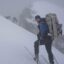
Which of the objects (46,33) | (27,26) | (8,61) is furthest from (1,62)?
(27,26)

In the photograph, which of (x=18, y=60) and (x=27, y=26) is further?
(x=27, y=26)

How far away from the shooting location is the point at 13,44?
12.5m

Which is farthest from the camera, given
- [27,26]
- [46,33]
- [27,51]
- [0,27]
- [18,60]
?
[27,26]

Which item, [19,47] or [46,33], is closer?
[46,33]

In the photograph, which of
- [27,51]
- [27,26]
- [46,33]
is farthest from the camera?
[27,26]

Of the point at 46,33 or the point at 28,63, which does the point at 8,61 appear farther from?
the point at 46,33

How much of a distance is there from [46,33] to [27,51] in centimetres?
248

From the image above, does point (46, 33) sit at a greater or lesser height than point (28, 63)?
greater

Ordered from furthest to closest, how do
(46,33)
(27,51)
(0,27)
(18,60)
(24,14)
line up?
1. (24,14)
2. (0,27)
3. (27,51)
4. (18,60)
5. (46,33)

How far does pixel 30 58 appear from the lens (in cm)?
1123

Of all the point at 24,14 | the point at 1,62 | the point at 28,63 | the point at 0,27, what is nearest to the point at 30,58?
the point at 28,63

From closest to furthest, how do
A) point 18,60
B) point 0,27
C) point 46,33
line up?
point 46,33 < point 18,60 < point 0,27

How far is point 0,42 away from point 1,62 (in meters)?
2.58

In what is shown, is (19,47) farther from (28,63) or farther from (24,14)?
(24,14)
